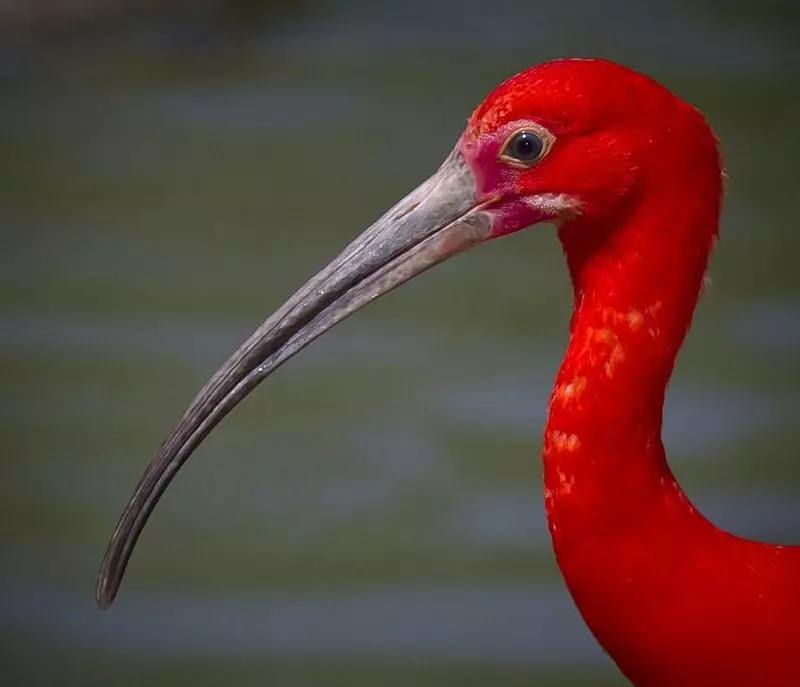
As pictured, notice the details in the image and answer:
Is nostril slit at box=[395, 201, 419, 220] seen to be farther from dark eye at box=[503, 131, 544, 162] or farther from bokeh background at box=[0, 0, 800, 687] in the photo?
bokeh background at box=[0, 0, 800, 687]

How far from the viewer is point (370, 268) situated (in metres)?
1.13

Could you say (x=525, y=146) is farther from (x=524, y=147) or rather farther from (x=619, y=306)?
(x=619, y=306)

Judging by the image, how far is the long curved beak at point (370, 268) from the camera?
111 cm

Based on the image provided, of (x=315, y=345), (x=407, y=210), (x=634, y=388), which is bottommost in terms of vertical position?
(x=634, y=388)

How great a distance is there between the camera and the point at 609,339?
1057 millimetres

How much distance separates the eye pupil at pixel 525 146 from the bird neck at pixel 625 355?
73 mm

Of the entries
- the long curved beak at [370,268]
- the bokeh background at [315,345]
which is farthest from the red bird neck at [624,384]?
the bokeh background at [315,345]

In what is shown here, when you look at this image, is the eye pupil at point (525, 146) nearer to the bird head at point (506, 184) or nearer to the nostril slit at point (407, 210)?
the bird head at point (506, 184)

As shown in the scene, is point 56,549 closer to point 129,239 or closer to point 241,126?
point 129,239

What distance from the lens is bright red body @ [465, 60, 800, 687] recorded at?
3.42 ft

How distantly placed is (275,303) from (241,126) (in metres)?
0.38

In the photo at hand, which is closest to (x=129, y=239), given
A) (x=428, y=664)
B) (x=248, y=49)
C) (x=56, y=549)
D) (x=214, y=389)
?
(x=248, y=49)

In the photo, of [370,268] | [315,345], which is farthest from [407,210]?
[315,345]

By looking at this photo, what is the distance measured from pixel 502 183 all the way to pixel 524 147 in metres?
0.04
